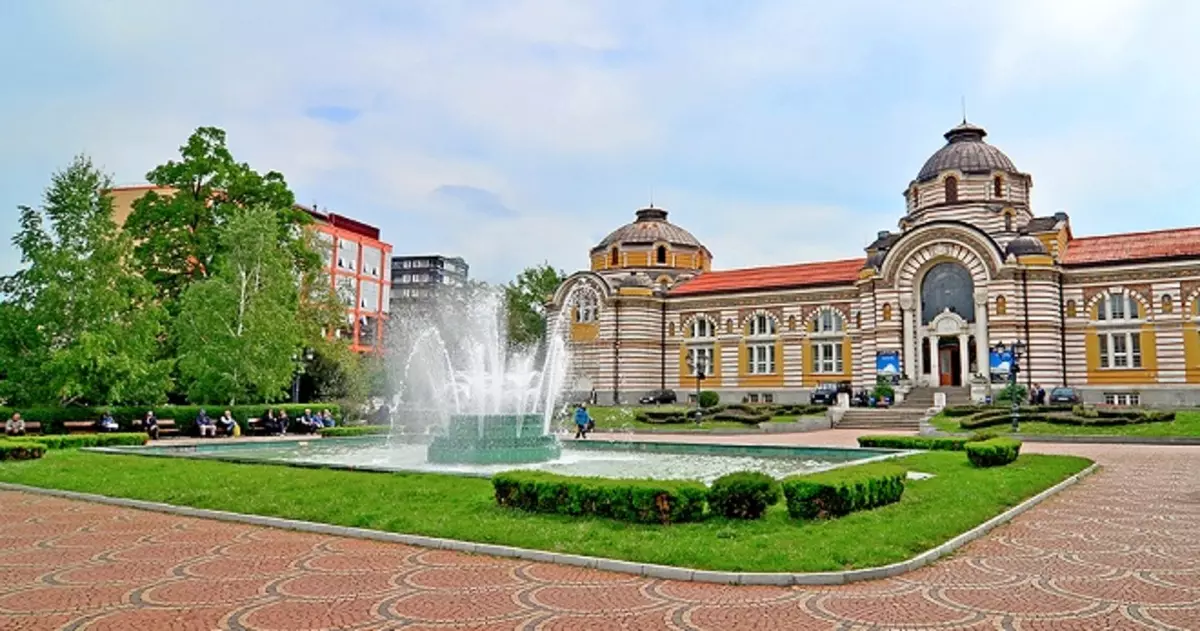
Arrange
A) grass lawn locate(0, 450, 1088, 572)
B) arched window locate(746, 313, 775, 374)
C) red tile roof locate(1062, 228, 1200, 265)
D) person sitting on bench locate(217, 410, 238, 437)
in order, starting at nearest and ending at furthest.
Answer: grass lawn locate(0, 450, 1088, 572) → person sitting on bench locate(217, 410, 238, 437) → red tile roof locate(1062, 228, 1200, 265) → arched window locate(746, 313, 775, 374)

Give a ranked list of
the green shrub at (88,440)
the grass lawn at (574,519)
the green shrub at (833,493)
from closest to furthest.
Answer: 1. the grass lawn at (574,519)
2. the green shrub at (833,493)
3. the green shrub at (88,440)

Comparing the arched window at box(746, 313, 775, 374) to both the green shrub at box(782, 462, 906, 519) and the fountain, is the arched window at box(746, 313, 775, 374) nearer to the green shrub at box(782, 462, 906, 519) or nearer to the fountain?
the fountain

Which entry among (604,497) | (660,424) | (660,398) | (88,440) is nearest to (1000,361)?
(660,424)

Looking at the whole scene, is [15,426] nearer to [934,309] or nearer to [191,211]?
[191,211]

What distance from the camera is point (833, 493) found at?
11.2 meters

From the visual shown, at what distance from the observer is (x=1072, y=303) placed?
43062 mm

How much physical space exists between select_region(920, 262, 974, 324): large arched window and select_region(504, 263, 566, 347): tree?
29635mm

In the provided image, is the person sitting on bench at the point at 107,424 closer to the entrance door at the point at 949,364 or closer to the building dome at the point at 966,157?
the entrance door at the point at 949,364

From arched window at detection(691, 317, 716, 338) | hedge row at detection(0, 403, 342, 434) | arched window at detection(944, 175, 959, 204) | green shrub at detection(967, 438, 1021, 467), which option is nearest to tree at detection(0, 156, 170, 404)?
hedge row at detection(0, 403, 342, 434)

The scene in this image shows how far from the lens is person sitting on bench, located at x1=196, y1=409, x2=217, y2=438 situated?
3150cm

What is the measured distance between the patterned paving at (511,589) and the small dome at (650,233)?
5139 centimetres

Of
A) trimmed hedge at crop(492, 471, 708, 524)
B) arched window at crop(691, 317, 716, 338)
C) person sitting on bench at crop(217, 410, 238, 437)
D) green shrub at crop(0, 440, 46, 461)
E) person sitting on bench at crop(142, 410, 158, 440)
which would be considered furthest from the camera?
arched window at crop(691, 317, 716, 338)

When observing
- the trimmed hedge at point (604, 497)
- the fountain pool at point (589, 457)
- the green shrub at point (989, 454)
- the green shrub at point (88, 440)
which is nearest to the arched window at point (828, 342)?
the fountain pool at point (589, 457)

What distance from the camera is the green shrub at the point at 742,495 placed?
36.3 ft
